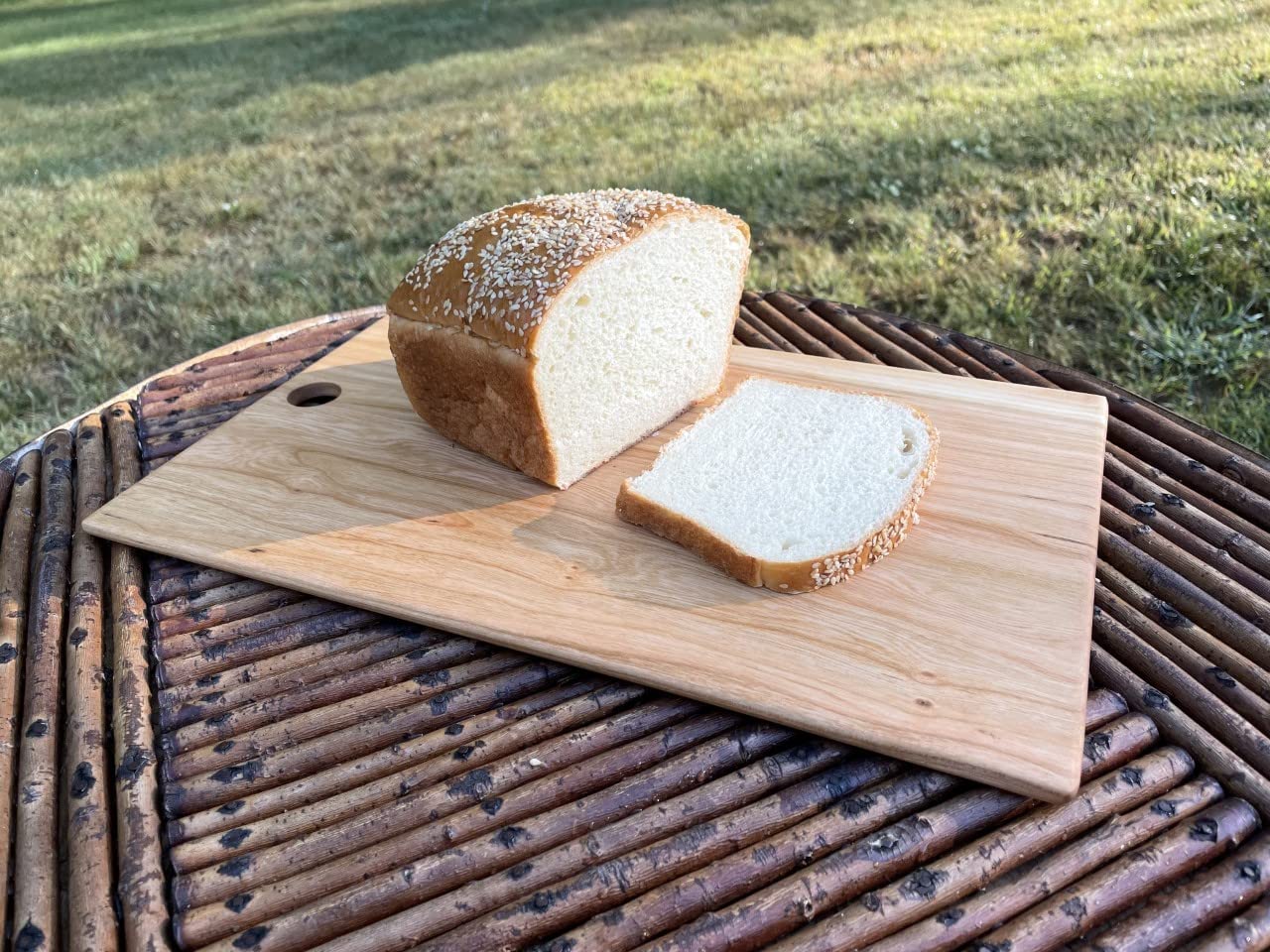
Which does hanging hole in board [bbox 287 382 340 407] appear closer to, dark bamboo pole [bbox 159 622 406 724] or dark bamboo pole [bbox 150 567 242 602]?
dark bamboo pole [bbox 150 567 242 602]

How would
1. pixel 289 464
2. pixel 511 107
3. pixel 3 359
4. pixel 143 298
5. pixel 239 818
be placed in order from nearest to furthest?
pixel 239 818, pixel 289 464, pixel 3 359, pixel 143 298, pixel 511 107

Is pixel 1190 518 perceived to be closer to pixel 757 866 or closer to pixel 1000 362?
pixel 1000 362

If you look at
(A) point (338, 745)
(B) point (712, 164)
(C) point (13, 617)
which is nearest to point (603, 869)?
(A) point (338, 745)

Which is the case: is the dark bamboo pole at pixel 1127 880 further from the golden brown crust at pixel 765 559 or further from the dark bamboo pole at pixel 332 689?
the dark bamboo pole at pixel 332 689

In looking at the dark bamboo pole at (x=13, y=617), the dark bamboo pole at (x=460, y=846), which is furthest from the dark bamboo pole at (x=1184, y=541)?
the dark bamboo pole at (x=13, y=617)

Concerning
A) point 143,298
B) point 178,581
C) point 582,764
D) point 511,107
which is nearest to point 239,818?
point 582,764

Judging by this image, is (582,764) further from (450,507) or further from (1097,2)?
(1097,2)

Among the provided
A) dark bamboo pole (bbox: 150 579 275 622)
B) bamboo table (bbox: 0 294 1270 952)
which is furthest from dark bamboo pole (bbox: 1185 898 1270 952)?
dark bamboo pole (bbox: 150 579 275 622)
